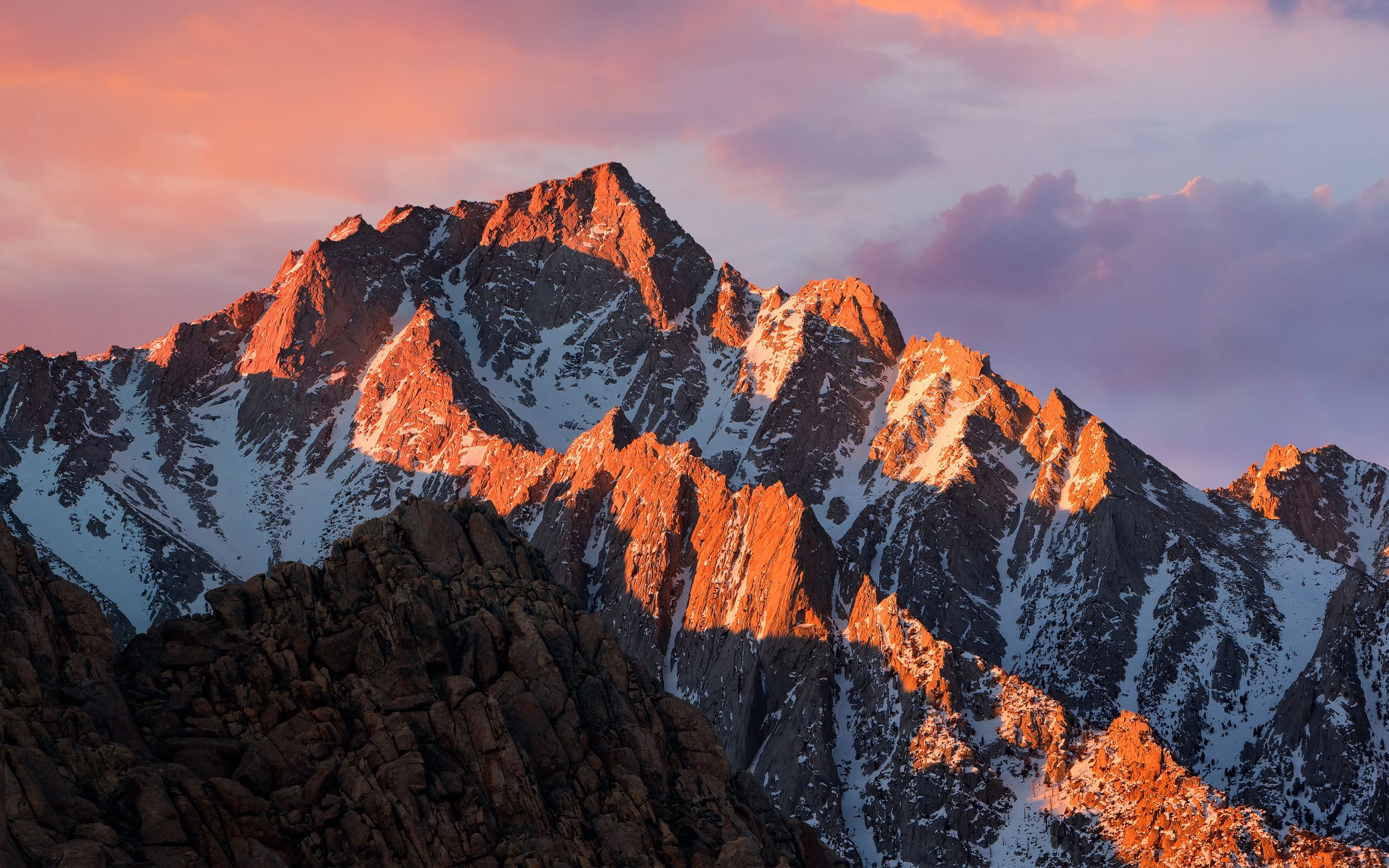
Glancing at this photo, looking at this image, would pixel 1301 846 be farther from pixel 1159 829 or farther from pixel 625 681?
pixel 625 681

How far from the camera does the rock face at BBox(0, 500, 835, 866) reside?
76.3 m

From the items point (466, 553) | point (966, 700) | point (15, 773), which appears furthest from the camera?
point (966, 700)

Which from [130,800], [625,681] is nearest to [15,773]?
[130,800]

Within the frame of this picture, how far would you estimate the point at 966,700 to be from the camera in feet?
643

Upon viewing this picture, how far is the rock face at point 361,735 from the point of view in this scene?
76312mm

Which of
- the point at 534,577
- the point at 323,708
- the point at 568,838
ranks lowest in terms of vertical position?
the point at 568,838

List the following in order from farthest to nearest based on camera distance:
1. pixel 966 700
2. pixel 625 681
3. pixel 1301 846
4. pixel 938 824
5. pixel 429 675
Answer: pixel 966 700 → pixel 938 824 → pixel 1301 846 → pixel 625 681 → pixel 429 675

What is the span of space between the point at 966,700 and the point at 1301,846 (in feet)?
178

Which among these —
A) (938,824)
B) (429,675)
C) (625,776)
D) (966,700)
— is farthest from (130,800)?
(966,700)

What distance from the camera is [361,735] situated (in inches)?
3452

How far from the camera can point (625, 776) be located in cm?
9588

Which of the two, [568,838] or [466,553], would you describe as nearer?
[568,838]

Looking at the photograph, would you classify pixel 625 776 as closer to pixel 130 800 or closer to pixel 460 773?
pixel 460 773

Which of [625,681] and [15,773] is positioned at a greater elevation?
[625,681]
